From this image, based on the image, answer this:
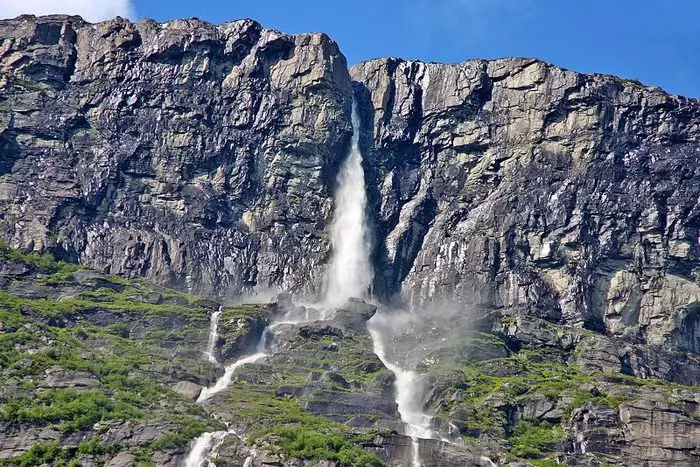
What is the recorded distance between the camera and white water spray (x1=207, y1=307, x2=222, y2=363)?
146 m

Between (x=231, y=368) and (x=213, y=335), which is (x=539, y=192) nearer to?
(x=213, y=335)

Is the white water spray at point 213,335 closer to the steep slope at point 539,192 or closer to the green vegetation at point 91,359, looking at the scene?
the green vegetation at point 91,359

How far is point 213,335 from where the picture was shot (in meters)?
150

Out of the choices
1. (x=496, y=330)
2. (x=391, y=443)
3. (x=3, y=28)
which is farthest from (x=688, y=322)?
(x=3, y=28)

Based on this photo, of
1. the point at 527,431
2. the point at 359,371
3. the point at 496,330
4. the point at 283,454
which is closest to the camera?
the point at 283,454

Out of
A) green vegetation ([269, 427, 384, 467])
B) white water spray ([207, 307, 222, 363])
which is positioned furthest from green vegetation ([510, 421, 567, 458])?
white water spray ([207, 307, 222, 363])

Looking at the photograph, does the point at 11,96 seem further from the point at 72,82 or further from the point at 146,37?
the point at 146,37

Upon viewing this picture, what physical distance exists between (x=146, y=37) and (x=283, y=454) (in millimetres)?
89238

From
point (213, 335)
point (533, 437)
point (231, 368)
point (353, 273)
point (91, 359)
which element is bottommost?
point (533, 437)

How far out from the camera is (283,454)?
11769cm

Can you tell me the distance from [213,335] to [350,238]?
33.4 m

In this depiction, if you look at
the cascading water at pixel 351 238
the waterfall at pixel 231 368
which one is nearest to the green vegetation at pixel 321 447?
the waterfall at pixel 231 368

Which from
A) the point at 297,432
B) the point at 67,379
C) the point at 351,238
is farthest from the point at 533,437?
the point at 351,238

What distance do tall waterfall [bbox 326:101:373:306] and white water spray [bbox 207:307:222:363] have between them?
66.7ft
